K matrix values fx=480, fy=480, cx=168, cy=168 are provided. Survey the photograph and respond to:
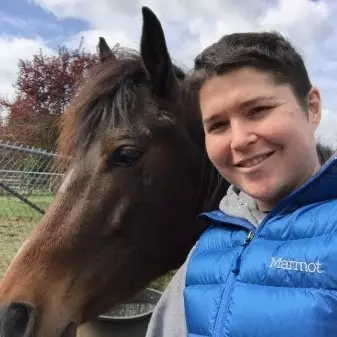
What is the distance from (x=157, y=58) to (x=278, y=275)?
133cm

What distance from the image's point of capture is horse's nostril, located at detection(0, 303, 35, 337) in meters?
1.83

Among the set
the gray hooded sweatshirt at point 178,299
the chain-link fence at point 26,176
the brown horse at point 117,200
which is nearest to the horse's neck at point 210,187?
the brown horse at point 117,200

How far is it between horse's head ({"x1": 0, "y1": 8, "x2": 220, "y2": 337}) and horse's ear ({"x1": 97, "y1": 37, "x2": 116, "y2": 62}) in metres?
0.38

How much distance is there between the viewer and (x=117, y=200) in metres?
2.08

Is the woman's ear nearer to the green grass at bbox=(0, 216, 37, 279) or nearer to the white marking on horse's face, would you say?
the white marking on horse's face

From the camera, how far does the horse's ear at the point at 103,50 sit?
2723 mm

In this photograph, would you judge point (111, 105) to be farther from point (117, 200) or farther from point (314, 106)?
point (314, 106)

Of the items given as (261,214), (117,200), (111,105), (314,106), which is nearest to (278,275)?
(261,214)

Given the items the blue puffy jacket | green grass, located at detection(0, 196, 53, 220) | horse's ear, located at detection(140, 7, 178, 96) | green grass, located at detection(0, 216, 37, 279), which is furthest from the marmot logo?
green grass, located at detection(0, 216, 37, 279)

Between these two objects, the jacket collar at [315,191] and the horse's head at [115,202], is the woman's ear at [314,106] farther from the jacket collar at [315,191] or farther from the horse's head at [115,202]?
the horse's head at [115,202]

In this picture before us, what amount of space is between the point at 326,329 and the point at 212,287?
40 centimetres

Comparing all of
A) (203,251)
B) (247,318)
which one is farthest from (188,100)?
(247,318)

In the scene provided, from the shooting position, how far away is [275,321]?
121cm

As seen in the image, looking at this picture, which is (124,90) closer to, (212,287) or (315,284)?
(212,287)
